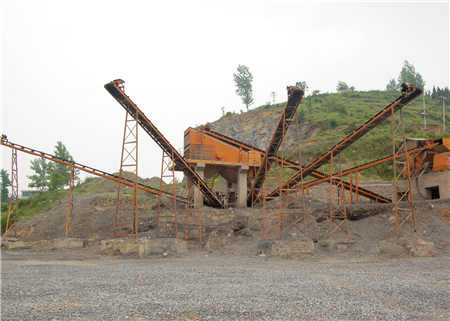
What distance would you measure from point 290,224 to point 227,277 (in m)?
10.6

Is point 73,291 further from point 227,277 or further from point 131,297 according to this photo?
point 227,277

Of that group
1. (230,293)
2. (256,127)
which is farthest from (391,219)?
(256,127)

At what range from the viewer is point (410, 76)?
87.9m

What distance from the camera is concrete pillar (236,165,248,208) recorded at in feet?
79.8

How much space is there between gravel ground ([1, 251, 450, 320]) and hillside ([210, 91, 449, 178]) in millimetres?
25260

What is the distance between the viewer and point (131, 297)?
700 centimetres

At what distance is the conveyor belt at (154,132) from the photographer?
19047mm

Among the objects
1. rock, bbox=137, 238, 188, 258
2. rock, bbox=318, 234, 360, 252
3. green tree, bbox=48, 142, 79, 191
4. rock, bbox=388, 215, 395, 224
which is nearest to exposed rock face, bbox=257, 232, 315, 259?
rock, bbox=318, 234, 360, 252

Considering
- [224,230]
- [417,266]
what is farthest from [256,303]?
[224,230]

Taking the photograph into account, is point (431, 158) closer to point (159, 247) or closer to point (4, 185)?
point (159, 247)

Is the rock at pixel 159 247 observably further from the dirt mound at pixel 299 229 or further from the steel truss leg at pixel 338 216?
the steel truss leg at pixel 338 216

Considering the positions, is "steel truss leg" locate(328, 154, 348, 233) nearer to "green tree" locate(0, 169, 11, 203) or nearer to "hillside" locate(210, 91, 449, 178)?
"hillside" locate(210, 91, 449, 178)

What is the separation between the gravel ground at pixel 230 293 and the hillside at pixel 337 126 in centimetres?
2526

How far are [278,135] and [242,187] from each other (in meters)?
6.10
